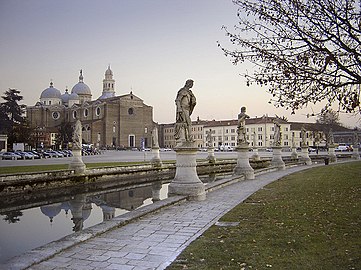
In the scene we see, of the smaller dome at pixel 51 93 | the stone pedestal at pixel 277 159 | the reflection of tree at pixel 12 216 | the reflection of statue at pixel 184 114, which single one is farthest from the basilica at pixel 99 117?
the reflection of statue at pixel 184 114

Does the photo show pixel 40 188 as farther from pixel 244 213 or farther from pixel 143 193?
pixel 244 213

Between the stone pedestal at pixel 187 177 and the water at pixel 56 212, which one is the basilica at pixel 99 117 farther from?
the stone pedestal at pixel 187 177

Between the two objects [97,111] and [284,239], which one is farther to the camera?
[97,111]

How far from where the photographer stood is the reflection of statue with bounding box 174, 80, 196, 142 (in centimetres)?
1084

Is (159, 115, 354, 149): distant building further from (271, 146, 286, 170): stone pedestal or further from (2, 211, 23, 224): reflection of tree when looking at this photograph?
(2, 211, 23, 224): reflection of tree

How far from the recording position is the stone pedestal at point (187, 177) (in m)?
10.6

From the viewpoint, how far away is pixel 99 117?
306 ft

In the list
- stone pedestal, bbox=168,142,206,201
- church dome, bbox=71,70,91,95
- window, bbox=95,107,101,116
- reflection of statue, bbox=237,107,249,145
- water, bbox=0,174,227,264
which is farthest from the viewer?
church dome, bbox=71,70,91,95

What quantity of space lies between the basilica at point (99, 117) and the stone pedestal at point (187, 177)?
73907 mm

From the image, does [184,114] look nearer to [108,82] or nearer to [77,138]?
[77,138]

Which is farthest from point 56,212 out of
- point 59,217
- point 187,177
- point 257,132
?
point 257,132

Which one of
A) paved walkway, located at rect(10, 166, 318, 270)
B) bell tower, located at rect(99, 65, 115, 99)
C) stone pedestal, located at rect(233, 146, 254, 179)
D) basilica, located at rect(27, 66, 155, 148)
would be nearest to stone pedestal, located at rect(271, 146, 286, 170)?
stone pedestal, located at rect(233, 146, 254, 179)

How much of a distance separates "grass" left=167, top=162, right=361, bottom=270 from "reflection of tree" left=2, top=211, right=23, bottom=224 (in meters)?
6.72

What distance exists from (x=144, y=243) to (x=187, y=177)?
199 inches
